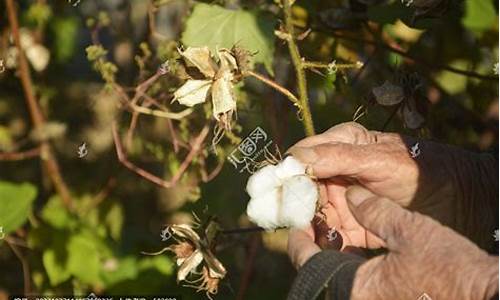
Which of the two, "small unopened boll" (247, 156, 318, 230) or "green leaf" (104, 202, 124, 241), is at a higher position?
"small unopened boll" (247, 156, 318, 230)

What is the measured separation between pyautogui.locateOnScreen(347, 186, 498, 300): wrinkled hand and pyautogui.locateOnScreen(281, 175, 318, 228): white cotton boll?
0.07 m

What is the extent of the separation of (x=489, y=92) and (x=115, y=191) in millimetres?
863

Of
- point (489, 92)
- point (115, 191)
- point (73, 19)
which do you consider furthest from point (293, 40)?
point (73, 19)

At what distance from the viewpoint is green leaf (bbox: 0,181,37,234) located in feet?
5.83

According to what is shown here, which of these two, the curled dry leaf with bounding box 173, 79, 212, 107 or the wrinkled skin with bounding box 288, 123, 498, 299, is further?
the curled dry leaf with bounding box 173, 79, 212, 107

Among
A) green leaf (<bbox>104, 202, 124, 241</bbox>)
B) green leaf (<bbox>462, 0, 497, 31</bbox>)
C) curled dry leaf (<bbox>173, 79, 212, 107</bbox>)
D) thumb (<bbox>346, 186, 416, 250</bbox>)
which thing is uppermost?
curled dry leaf (<bbox>173, 79, 212, 107</bbox>)

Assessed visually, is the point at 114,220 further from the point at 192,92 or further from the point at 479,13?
the point at 192,92

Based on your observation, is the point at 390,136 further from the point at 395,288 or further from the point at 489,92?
the point at 489,92

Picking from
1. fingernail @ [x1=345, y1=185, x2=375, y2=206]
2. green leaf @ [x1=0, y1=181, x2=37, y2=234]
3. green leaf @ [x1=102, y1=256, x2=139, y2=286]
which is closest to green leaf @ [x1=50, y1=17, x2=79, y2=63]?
green leaf @ [x1=0, y1=181, x2=37, y2=234]

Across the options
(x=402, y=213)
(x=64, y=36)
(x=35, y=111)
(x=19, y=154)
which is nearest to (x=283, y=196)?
(x=402, y=213)

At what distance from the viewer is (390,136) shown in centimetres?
127

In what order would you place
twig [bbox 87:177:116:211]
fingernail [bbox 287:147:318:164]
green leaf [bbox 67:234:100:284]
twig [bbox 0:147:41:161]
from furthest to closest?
twig [bbox 87:177:116:211]
twig [bbox 0:147:41:161]
green leaf [bbox 67:234:100:284]
fingernail [bbox 287:147:318:164]

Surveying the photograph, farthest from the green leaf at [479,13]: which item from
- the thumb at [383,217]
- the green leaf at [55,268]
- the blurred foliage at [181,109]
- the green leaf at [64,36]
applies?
the green leaf at [64,36]

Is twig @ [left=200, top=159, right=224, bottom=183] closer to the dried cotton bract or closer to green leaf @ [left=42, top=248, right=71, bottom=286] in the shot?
green leaf @ [left=42, top=248, right=71, bottom=286]
